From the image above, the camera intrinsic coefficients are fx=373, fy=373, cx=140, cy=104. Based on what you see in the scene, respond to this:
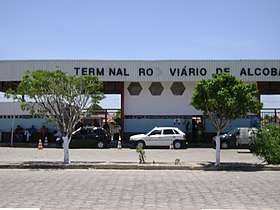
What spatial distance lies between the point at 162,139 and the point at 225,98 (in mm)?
10102

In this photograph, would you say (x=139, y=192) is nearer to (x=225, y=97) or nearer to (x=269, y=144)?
(x=225, y=97)

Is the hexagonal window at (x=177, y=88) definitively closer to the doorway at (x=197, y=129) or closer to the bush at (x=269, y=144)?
the doorway at (x=197, y=129)

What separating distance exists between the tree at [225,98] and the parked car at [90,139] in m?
10.9

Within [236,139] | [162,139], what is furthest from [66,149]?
[236,139]

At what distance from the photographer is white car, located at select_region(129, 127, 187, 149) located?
2462 cm

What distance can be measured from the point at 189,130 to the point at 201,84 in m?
13.5

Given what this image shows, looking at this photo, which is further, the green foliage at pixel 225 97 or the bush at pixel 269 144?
the bush at pixel 269 144

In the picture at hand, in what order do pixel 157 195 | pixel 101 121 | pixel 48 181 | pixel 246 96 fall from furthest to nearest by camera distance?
pixel 101 121 < pixel 246 96 < pixel 48 181 < pixel 157 195

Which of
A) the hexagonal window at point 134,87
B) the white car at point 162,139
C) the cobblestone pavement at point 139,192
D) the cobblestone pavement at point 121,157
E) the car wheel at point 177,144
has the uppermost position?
the hexagonal window at point 134,87

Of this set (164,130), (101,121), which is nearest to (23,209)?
(164,130)

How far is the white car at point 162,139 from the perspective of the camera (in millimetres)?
24625

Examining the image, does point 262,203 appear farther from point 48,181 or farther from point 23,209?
point 48,181

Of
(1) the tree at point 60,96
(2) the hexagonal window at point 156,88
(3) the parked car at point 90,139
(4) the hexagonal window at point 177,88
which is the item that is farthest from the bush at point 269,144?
(2) the hexagonal window at point 156,88

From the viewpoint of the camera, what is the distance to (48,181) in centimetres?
1086
